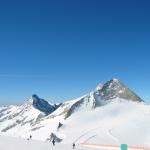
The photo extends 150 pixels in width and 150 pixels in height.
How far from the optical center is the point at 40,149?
7138 cm

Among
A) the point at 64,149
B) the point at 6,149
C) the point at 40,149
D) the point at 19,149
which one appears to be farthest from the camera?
the point at 64,149

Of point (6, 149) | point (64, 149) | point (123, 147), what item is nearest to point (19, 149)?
point (6, 149)

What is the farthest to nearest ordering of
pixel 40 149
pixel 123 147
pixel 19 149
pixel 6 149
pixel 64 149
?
1. pixel 64 149
2. pixel 40 149
3. pixel 19 149
4. pixel 6 149
5. pixel 123 147

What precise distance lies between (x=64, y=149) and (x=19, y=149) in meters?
17.3

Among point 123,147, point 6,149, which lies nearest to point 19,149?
point 6,149

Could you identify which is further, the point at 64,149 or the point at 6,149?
the point at 64,149

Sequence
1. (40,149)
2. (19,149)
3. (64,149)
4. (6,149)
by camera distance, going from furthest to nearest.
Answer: (64,149), (40,149), (19,149), (6,149)

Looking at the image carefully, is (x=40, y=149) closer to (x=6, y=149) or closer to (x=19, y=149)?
(x=19, y=149)

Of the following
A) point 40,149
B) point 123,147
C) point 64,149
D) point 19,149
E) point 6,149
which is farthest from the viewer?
point 64,149

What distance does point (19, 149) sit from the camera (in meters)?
64.2

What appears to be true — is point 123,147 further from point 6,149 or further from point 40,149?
point 40,149

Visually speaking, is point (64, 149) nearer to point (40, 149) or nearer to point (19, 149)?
point (40, 149)

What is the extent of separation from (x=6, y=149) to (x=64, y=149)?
72.2 ft

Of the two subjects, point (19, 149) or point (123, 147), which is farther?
point (19, 149)
